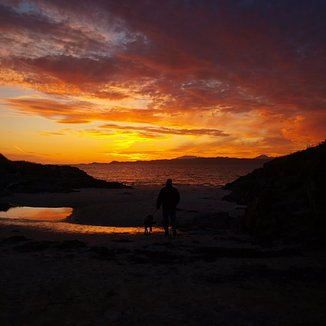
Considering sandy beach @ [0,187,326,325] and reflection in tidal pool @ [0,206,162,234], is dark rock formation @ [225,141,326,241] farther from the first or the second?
reflection in tidal pool @ [0,206,162,234]

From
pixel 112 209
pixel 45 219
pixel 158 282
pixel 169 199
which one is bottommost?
pixel 45 219

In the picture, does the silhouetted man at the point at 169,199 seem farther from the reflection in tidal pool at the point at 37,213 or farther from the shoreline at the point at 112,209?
the reflection in tidal pool at the point at 37,213

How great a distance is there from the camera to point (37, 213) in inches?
1203

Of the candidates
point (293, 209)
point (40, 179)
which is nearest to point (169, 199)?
point (293, 209)

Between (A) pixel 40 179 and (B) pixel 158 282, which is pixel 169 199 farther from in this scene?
(A) pixel 40 179

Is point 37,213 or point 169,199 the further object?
point 37,213

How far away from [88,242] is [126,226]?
7772 mm

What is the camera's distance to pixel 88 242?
1572 centimetres

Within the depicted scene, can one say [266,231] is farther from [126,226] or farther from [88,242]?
[126,226]

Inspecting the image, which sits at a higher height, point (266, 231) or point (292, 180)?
point (292, 180)

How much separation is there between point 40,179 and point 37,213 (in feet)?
78.9

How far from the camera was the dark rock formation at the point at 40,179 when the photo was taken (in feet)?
160

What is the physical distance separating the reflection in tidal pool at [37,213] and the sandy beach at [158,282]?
10994 millimetres

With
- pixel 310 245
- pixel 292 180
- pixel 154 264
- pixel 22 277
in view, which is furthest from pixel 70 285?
pixel 292 180
